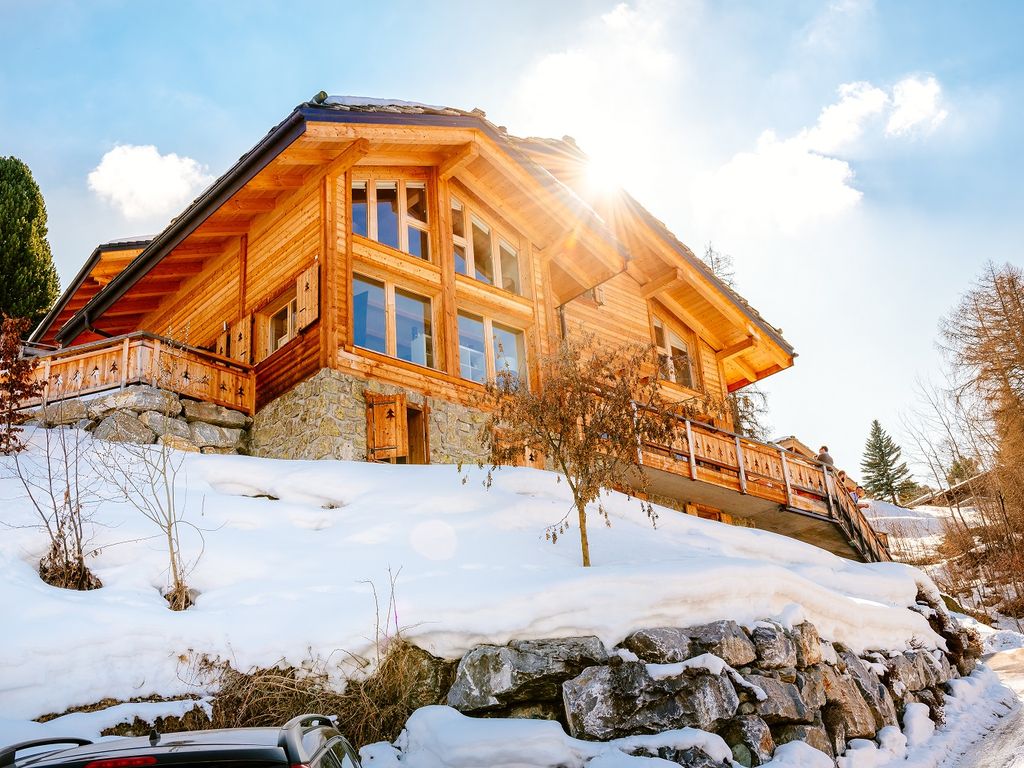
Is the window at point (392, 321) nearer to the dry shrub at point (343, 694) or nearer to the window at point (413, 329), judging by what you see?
the window at point (413, 329)

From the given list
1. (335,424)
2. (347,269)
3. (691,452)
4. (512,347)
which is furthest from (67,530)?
(691,452)

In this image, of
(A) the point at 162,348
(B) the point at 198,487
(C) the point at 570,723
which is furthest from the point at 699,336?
(C) the point at 570,723

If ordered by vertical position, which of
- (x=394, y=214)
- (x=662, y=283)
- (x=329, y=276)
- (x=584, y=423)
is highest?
(x=662, y=283)

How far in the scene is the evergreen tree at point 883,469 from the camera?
56438 millimetres

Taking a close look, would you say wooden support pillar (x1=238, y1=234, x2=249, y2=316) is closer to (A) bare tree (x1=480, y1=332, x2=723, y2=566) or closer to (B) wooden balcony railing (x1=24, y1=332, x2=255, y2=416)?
(B) wooden balcony railing (x1=24, y1=332, x2=255, y2=416)

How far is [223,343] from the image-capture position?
→ 17.0m

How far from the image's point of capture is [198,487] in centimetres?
1047

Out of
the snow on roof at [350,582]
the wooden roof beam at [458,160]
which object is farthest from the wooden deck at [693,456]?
the wooden roof beam at [458,160]

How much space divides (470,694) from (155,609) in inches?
108

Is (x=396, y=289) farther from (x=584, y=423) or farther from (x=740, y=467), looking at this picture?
(x=740, y=467)

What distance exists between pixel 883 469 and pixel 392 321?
51312mm

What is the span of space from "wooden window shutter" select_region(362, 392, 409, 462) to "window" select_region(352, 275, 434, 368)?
119 cm

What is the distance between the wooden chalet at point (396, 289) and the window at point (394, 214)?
44 mm

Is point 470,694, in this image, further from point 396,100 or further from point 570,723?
point 396,100
